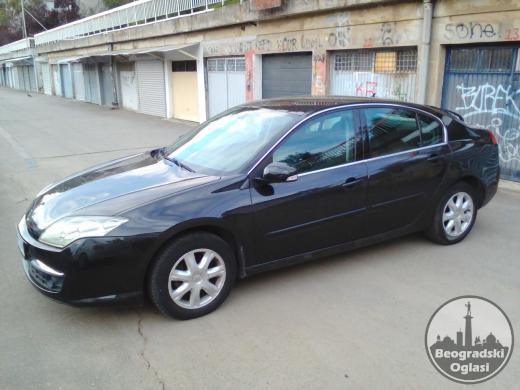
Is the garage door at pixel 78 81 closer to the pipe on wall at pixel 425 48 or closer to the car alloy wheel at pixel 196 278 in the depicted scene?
the pipe on wall at pixel 425 48

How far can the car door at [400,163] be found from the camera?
4.19 m

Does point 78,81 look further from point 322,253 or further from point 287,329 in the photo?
point 287,329

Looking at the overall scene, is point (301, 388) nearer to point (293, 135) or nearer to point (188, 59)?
point (293, 135)

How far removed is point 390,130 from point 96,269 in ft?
9.19

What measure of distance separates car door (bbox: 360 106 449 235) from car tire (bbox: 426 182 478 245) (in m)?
0.25

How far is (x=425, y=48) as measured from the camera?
28.8ft

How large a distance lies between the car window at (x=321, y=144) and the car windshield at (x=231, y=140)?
12cm

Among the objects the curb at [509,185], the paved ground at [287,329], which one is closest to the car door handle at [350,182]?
the paved ground at [287,329]

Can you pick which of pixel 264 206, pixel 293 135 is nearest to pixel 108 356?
pixel 264 206

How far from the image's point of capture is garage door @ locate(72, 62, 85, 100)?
32.7 m

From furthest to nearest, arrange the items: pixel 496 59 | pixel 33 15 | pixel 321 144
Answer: pixel 33 15 < pixel 496 59 < pixel 321 144

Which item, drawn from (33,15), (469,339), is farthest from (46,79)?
(469,339)

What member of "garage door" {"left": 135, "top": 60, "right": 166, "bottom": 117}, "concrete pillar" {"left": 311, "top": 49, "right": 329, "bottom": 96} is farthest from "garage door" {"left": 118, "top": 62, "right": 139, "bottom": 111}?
"concrete pillar" {"left": 311, "top": 49, "right": 329, "bottom": 96}

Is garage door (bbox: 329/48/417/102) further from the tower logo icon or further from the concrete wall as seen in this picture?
the tower logo icon
